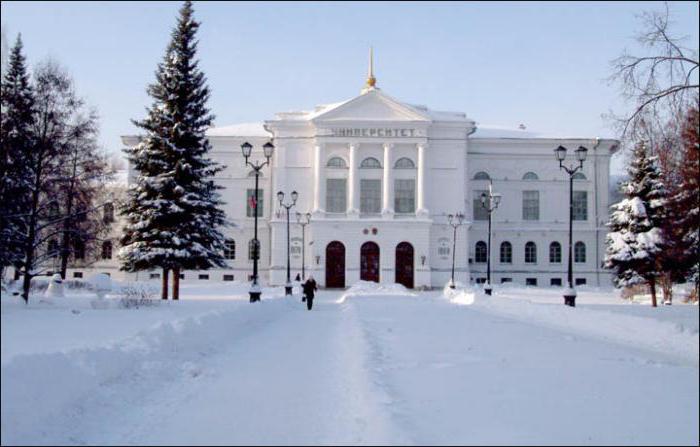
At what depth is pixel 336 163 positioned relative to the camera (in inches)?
2089

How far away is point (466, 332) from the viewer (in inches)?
641

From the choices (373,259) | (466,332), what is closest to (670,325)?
(466,332)

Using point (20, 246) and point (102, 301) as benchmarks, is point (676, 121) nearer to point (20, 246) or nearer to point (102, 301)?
point (102, 301)

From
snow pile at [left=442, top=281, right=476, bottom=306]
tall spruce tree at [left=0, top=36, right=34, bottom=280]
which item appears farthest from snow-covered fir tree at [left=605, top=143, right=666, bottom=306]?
tall spruce tree at [left=0, top=36, right=34, bottom=280]

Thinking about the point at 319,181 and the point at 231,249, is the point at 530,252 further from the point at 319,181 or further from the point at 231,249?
the point at 231,249

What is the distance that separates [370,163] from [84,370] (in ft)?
150

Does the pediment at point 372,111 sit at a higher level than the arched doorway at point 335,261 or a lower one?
higher

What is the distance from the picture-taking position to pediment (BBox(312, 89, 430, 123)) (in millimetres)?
51344

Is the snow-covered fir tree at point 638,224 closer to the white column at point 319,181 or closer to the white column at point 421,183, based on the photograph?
the white column at point 421,183

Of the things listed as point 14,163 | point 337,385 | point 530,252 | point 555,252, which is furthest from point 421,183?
point 337,385

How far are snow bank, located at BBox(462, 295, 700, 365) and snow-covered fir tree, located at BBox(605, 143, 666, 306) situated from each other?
11.7 m

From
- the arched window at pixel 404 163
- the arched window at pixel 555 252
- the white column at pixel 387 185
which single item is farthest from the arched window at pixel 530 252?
the white column at pixel 387 185

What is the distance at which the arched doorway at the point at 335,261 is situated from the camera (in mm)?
52062

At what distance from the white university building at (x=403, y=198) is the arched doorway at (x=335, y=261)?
3.1 inches
